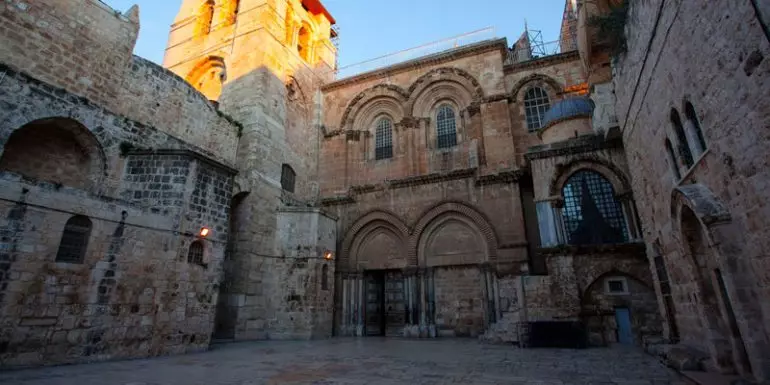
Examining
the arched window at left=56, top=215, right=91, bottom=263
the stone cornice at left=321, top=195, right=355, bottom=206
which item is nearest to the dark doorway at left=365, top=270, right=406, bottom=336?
the stone cornice at left=321, top=195, right=355, bottom=206

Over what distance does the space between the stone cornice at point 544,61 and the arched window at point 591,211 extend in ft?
20.9

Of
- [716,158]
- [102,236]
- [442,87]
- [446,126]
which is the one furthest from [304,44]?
[716,158]

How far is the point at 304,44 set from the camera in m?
20.8

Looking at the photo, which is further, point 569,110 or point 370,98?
point 370,98

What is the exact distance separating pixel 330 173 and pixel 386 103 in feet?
14.4

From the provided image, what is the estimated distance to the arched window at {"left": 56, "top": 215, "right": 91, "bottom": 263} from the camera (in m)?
7.68

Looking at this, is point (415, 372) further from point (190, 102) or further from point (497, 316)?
point (190, 102)

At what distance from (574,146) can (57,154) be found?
14.5 meters

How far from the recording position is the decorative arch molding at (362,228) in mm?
15734

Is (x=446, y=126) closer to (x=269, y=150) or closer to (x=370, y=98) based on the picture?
(x=370, y=98)

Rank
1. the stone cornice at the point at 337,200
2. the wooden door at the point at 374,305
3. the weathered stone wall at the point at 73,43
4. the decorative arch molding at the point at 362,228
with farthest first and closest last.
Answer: the stone cornice at the point at 337,200 < the decorative arch molding at the point at 362,228 < the wooden door at the point at 374,305 < the weathered stone wall at the point at 73,43

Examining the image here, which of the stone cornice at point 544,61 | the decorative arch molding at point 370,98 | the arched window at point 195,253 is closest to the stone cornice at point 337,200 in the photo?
the decorative arch molding at point 370,98

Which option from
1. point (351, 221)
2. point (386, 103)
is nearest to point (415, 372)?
point (351, 221)

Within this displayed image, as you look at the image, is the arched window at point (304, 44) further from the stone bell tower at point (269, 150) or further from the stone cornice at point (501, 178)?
the stone cornice at point (501, 178)
